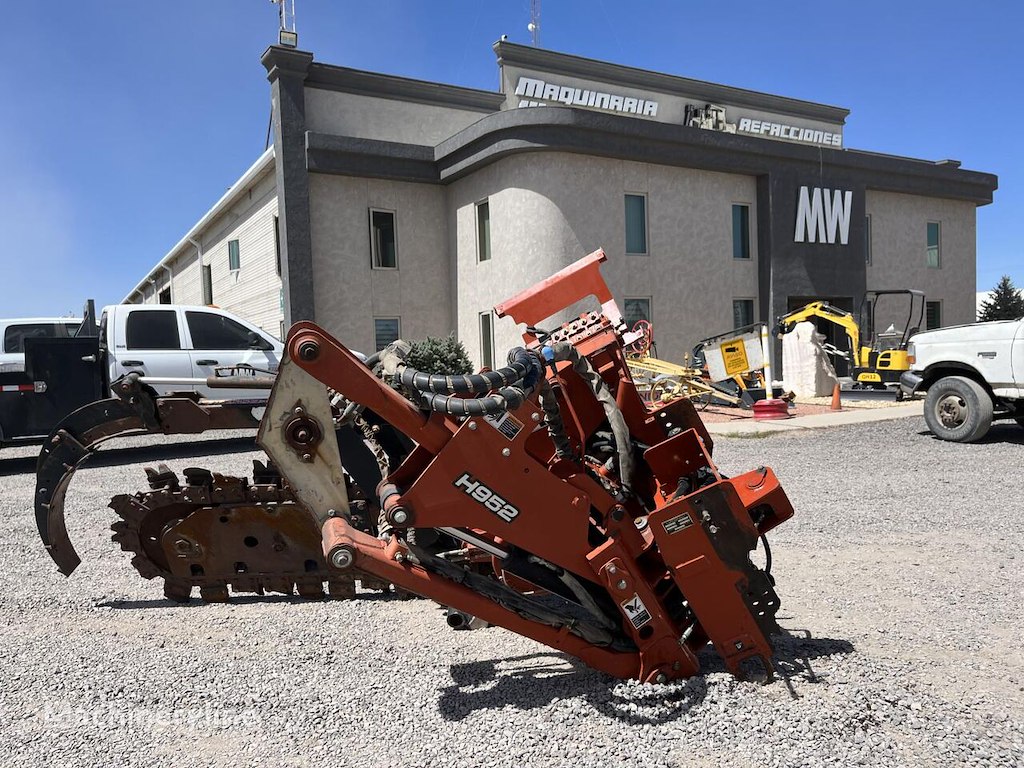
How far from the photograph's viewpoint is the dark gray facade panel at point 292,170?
58.0ft

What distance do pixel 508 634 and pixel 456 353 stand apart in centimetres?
1387

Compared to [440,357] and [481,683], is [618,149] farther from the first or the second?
[481,683]

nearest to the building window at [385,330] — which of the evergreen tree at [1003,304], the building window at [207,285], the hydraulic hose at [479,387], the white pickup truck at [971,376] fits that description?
the building window at [207,285]

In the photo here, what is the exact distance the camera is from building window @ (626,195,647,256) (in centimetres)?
1938

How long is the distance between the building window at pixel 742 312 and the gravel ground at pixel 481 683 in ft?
54.7

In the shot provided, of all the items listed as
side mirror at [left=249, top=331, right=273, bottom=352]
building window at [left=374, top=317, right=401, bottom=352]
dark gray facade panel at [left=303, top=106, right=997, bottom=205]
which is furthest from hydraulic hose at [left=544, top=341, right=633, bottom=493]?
building window at [left=374, top=317, right=401, bottom=352]

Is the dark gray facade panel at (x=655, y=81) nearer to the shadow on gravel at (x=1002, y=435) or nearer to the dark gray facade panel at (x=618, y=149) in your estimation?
the dark gray facade panel at (x=618, y=149)

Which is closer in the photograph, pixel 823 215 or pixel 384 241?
pixel 384 241

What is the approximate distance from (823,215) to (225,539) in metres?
22.0

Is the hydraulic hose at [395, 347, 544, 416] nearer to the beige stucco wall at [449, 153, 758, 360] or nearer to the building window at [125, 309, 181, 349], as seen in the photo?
the building window at [125, 309, 181, 349]

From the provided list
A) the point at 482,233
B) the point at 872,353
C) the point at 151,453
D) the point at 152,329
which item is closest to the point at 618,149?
the point at 482,233

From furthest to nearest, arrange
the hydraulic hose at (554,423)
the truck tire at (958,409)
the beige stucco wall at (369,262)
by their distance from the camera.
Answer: the beige stucco wall at (369,262)
the truck tire at (958,409)
the hydraulic hose at (554,423)

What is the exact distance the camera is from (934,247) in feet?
83.8

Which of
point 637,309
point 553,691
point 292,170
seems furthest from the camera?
point 637,309
